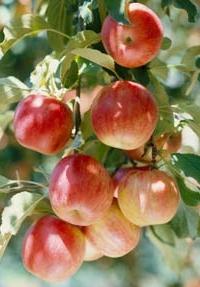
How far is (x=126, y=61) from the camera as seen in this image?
1134 mm

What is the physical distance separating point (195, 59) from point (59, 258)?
1.46 feet

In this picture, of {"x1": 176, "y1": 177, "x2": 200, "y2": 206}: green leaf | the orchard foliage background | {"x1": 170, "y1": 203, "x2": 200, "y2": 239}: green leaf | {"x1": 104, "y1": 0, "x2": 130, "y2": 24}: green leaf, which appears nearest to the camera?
{"x1": 104, "y1": 0, "x2": 130, "y2": 24}: green leaf

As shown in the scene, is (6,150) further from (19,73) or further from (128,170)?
(128,170)

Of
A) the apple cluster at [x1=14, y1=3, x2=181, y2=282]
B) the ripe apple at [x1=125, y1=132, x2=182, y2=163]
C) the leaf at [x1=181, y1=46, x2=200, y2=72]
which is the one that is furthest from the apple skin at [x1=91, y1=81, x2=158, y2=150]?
the leaf at [x1=181, y1=46, x2=200, y2=72]

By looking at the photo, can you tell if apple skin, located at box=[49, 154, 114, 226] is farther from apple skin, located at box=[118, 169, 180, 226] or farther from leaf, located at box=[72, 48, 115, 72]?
leaf, located at box=[72, 48, 115, 72]

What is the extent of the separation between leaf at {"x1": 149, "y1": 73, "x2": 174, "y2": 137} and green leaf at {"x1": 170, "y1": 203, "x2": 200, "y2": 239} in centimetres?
25

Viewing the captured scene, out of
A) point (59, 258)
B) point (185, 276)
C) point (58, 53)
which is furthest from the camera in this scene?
point (185, 276)

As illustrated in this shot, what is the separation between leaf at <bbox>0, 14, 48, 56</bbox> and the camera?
4.04 feet

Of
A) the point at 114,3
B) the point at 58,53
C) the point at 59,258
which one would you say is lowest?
the point at 59,258

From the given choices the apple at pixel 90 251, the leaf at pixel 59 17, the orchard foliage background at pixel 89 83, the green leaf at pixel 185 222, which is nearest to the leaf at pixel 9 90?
the orchard foliage background at pixel 89 83

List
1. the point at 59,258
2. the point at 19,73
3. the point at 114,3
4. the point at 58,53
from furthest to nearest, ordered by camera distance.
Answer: the point at 19,73
the point at 58,53
the point at 59,258
the point at 114,3

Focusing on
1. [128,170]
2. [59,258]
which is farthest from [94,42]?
[59,258]

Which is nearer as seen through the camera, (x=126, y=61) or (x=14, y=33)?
(x=126, y=61)

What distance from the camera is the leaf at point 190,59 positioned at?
1.37 metres
